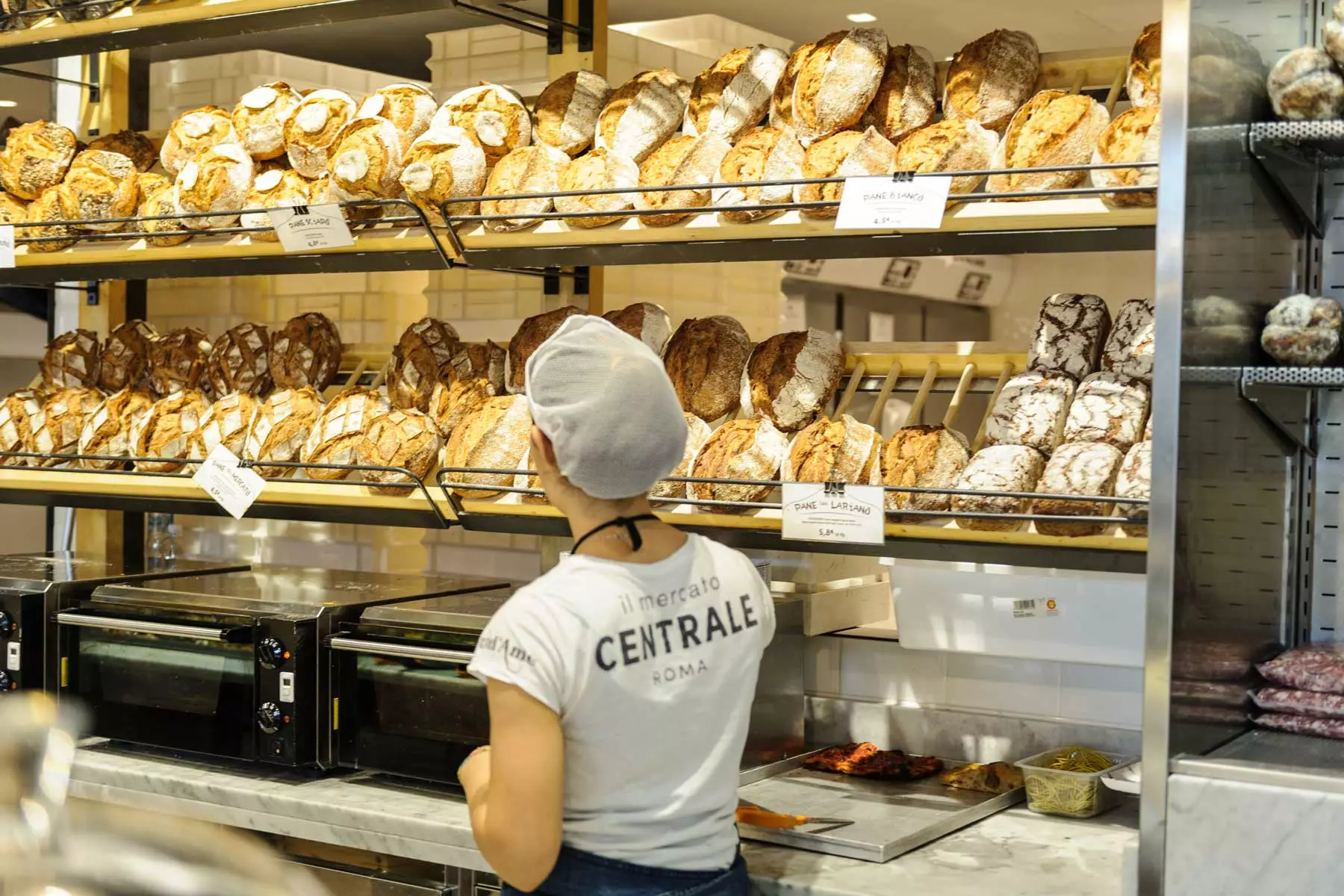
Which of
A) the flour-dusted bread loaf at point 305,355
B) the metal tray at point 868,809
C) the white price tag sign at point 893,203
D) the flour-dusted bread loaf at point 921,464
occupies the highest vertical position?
the white price tag sign at point 893,203

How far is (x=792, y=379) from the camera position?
2.39 meters

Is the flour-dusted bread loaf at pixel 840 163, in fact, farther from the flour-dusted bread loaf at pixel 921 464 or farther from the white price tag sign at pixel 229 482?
the white price tag sign at pixel 229 482

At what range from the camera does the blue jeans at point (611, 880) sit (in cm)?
172

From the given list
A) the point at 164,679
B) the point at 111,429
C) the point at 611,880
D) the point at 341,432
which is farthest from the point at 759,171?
the point at 111,429

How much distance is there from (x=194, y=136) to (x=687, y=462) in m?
1.26

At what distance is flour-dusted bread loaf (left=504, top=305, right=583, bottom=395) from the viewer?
2629 millimetres

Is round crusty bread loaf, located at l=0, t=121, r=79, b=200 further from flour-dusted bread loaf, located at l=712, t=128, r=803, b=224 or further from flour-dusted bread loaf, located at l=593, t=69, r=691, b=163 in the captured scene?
flour-dusted bread loaf, located at l=712, t=128, r=803, b=224

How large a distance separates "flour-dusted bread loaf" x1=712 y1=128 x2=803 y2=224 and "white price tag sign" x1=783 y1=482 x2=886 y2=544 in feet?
1.37

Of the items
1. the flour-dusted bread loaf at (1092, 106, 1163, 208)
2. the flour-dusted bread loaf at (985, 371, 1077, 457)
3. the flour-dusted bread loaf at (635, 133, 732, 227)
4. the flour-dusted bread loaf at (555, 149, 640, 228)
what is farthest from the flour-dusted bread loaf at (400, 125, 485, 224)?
the flour-dusted bread loaf at (1092, 106, 1163, 208)

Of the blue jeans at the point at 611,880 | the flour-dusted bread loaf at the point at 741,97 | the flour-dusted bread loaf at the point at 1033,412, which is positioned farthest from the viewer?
the flour-dusted bread loaf at the point at 741,97

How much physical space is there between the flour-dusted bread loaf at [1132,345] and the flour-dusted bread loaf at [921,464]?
25 centimetres

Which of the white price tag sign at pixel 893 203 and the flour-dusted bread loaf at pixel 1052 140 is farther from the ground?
the flour-dusted bread loaf at pixel 1052 140

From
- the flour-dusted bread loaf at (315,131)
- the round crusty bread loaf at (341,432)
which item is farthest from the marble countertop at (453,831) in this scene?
the flour-dusted bread loaf at (315,131)

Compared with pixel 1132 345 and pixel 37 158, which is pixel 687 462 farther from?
pixel 37 158
